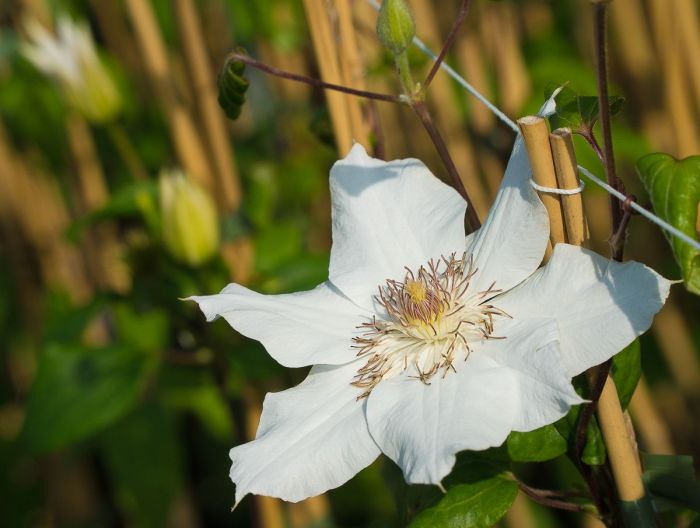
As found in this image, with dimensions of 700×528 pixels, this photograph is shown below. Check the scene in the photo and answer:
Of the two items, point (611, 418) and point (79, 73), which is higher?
point (79, 73)

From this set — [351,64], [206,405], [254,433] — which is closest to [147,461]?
[206,405]

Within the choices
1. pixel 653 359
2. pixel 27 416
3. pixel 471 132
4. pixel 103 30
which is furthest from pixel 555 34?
pixel 27 416

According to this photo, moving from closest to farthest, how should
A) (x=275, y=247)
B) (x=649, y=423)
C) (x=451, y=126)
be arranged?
(x=275, y=247)
(x=649, y=423)
(x=451, y=126)

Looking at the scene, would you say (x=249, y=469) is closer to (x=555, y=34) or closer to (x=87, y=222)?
(x=87, y=222)

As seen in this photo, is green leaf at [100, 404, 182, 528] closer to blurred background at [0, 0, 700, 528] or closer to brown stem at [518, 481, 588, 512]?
blurred background at [0, 0, 700, 528]

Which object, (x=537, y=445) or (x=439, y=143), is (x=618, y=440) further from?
(x=439, y=143)

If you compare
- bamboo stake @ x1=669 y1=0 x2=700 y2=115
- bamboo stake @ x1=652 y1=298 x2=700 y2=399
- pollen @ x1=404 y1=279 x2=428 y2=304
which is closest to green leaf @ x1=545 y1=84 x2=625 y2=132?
pollen @ x1=404 y1=279 x2=428 y2=304
